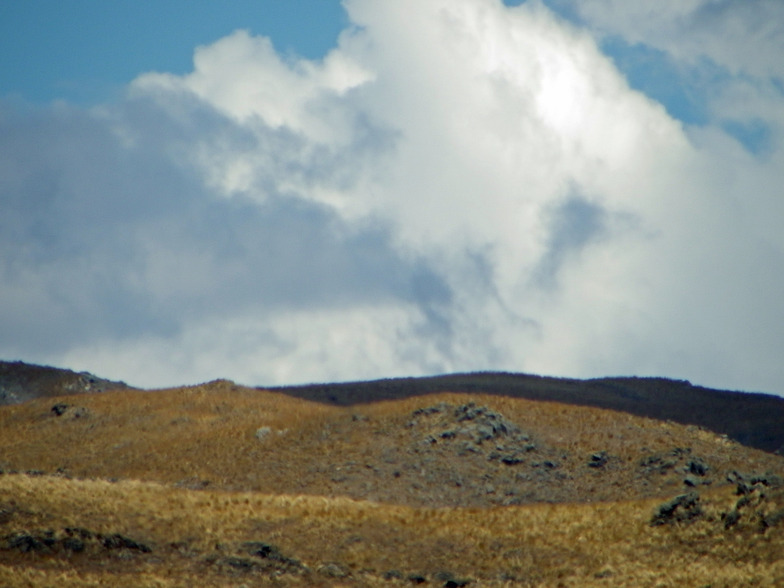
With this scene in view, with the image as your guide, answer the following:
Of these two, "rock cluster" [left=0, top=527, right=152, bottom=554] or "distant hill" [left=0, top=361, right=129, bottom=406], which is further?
"distant hill" [left=0, top=361, right=129, bottom=406]

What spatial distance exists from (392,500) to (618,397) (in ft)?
151

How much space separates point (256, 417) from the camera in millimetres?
65875

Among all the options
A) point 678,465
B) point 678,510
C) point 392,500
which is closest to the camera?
point 678,510

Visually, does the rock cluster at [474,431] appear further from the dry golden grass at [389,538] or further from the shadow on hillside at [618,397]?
the shadow on hillside at [618,397]

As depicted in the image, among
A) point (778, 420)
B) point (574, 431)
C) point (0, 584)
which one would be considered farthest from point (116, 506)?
→ point (778, 420)

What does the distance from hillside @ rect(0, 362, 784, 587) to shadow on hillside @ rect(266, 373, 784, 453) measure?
1558 cm

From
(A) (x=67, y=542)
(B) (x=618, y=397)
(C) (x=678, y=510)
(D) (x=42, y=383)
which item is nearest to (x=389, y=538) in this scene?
(C) (x=678, y=510)

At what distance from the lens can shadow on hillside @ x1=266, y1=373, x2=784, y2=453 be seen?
253ft

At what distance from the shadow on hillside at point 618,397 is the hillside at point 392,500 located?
614 inches

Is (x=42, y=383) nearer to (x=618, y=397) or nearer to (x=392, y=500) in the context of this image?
(x=618, y=397)

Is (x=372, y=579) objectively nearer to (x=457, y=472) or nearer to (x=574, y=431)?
(x=457, y=472)

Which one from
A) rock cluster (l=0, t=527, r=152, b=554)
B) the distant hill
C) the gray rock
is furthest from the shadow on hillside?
rock cluster (l=0, t=527, r=152, b=554)

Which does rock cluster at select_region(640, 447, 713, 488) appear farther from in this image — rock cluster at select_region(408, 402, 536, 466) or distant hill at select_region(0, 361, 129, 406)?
distant hill at select_region(0, 361, 129, 406)

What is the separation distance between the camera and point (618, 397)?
89.2m
